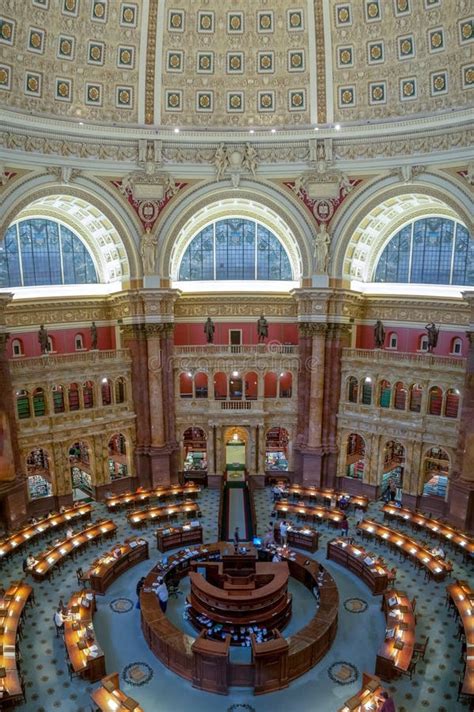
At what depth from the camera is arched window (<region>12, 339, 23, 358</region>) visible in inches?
1229

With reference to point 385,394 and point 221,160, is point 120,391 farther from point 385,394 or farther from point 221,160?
point 385,394

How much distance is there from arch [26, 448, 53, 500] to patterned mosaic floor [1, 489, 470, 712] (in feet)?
27.4

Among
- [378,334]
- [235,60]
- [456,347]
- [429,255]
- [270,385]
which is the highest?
[235,60]

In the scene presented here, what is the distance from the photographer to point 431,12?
87.5 feet

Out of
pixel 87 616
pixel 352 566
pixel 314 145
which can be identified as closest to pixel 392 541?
pixel 352 566

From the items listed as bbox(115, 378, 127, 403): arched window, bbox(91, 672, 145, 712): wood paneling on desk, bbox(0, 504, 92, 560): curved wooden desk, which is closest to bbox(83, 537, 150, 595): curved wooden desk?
bbox(0, 504, 92, 560): curved wooden desk

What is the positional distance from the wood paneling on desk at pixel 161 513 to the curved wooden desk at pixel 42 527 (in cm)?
279

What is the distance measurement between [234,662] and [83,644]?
18.3ft

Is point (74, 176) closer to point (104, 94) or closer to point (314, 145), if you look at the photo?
point (104, 94)

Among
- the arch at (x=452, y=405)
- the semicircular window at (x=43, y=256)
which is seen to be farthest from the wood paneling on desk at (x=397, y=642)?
the semicircular window at (x=43, y=256)

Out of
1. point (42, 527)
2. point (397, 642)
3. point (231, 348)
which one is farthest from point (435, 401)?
point (42, 527)

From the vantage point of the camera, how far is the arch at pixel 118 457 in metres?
34.9

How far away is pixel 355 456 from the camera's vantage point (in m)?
36.0

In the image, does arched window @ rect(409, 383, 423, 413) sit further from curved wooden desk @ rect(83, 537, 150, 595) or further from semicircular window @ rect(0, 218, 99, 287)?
semicircular window @ rect(0, 218, 99, 287)
